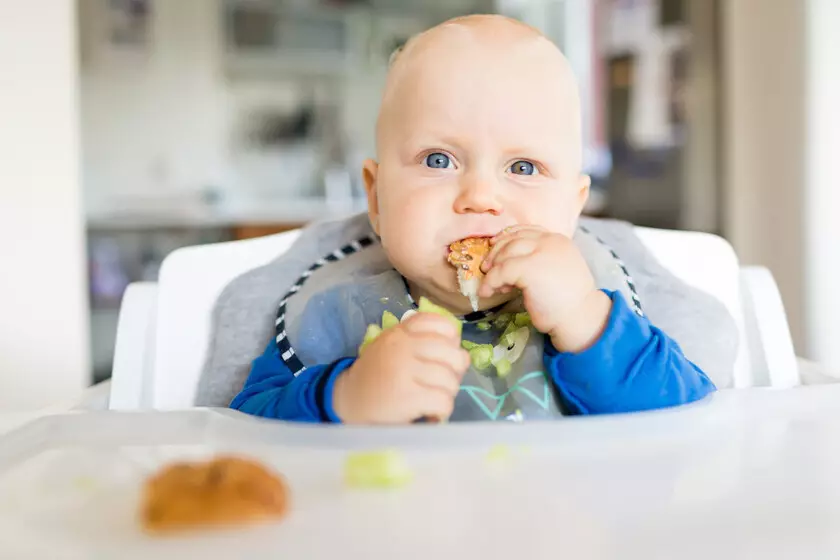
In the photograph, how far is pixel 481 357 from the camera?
877 mm

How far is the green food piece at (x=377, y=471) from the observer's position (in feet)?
1.52

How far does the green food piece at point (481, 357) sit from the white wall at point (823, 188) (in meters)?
1.35

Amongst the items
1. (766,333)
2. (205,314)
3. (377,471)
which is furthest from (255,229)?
(377,471)

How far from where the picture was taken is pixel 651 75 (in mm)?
3400

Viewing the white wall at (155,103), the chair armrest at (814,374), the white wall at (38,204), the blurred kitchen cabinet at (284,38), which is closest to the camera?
the chair armrest at (814,374)

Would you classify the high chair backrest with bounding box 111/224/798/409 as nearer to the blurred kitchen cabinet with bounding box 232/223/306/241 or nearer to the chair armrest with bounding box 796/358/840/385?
the chair armrest with bounding box 796/358/840/385

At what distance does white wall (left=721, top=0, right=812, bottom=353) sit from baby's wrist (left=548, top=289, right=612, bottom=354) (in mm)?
1366

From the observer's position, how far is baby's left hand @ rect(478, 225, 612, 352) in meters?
0.78

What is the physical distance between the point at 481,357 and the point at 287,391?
20 cm

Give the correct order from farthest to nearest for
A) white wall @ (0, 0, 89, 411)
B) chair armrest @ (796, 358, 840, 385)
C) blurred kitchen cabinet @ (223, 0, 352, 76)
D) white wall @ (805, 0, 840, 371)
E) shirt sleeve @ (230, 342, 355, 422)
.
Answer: blurred kitchen cabinet @ (223, 0, 352, 76), white wall @ (805, 0, 840, 371), white wall @ (0, 0, 89, 411), chair armrest @ (796, 358, 840, 385), shirt sleeve @ (230, 342, 355, 422)

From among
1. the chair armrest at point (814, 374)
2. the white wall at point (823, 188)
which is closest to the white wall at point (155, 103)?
the white wall at point (823, 188)

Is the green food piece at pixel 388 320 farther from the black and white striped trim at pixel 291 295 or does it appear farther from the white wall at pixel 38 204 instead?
the white wall at pixel 38 204

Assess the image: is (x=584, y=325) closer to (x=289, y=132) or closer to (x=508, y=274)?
(x=508, y=274)

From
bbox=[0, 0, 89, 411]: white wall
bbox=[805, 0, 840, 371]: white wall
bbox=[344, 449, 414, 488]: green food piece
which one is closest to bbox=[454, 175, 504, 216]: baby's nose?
bbox=[344, 449, 414, 488]: green food piece
